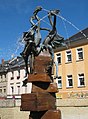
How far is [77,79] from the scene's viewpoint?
119 ft

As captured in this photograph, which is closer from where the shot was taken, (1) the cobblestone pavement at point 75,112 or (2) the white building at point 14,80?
(1) the cobblestone pavement at point 75,112

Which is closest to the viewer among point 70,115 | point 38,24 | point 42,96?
point 42,96

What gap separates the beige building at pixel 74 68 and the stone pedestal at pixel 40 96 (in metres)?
24.3

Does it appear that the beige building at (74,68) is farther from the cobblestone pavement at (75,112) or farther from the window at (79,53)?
the cobblestone pavement at (75,112)

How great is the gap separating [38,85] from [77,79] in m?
26.3

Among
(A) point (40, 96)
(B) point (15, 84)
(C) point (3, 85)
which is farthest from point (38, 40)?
(C) point (3, 85)

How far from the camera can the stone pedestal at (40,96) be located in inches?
387

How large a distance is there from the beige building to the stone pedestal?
24340mm

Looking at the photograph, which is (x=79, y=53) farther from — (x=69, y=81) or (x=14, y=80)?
(x=14, y=80)

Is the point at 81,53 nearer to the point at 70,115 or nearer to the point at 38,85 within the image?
the point at 70,115

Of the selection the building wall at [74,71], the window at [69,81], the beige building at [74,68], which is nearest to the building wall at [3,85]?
the beige building at [74,68]

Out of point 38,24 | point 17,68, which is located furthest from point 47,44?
point 17,68

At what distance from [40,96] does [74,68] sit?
27296 millimetres

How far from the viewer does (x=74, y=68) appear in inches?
1451
